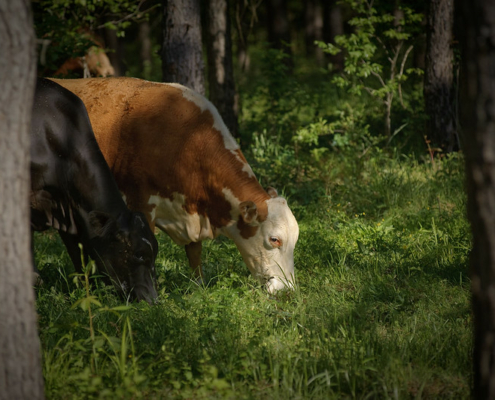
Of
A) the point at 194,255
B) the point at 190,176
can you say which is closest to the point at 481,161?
the point at 190,176

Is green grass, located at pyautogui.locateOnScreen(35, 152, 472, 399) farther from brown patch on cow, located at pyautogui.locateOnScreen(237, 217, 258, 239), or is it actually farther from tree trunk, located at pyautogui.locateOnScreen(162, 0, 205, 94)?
tree trunk, located at pyautogui.locateOnScreen(162, 0, 205, 94)

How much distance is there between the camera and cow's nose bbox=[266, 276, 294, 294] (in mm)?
4691

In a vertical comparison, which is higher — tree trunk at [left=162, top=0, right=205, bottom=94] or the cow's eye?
tree trunk at [left=162, top=0, right=205, bottom=94]

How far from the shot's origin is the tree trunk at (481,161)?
2.30 m

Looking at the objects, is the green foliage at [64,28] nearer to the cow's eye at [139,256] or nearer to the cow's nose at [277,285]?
the cow's eye at [139,256]

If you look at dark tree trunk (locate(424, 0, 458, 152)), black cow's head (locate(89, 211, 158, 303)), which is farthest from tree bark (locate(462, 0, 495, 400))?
dark tree trunk (locate(424, 0, 458, 152))

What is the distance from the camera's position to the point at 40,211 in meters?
4.67

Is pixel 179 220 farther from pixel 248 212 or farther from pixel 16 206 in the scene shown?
pixel 16 206

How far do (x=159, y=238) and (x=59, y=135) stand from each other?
6.77ft

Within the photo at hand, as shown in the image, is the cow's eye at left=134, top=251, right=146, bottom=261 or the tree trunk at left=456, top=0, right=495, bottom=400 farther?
the cow's eye at left=134, top=251, right=146, bottom=261

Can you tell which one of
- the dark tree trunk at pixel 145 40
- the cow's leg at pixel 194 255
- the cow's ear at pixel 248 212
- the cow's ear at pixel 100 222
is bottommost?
the cow's leg at pixel 194 255

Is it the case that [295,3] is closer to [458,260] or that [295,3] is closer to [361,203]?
[361,203]

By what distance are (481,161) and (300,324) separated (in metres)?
1.91

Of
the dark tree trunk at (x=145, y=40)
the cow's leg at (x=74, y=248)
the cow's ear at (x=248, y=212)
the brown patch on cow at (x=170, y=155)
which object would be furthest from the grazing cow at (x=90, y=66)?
the dark tree trunk at (x=145, y=40)
